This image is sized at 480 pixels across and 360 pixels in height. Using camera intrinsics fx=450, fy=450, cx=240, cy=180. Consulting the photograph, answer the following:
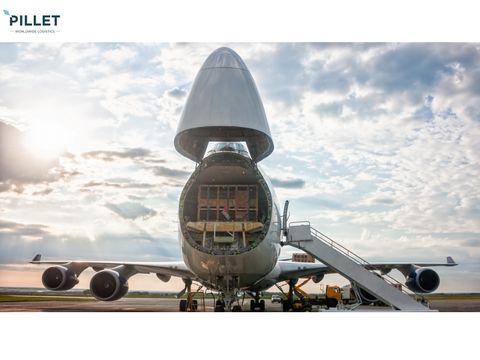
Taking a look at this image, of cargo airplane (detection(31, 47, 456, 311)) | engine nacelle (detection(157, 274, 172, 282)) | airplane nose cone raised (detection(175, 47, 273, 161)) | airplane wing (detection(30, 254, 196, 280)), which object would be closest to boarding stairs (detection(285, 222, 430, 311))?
cargo airplane (detection(31, 47, 456, 311))

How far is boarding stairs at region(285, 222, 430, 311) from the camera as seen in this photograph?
12.5 metres

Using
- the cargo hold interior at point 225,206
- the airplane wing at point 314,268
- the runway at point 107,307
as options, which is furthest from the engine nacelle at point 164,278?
the cargo hold interior at point 225,206

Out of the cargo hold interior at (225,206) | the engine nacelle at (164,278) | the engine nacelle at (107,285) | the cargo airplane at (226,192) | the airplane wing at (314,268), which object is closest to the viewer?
the cargo airplane at (226,192)

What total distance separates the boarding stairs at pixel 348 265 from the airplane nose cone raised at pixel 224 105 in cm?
320

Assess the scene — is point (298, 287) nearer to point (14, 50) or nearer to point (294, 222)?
point (294, 222)

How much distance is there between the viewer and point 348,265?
1295cm

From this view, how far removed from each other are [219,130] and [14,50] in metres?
7.81
